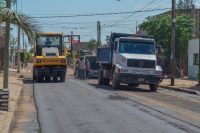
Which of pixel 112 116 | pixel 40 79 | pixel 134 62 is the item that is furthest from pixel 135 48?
pixel 112 116

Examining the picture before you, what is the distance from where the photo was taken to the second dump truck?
102 ft

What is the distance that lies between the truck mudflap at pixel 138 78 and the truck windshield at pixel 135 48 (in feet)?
5.00

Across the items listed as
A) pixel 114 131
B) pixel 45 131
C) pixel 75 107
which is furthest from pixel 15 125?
pixel 75 107

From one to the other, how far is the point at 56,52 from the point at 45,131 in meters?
26.3

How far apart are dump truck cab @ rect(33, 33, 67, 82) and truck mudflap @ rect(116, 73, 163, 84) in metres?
8.96

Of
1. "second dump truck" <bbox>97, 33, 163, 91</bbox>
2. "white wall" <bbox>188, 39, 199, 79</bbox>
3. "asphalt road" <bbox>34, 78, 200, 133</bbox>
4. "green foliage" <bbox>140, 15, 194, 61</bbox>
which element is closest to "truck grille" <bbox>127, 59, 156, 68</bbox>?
"second dump truck" <bbox>97, 33, 163, 91</bbox>

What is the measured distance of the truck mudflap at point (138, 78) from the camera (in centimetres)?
Answer: 3094

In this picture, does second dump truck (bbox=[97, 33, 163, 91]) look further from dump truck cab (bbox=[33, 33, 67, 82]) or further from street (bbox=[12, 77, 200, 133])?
street (bbox=[12, 77, 200, 133])

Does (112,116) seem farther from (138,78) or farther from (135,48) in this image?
(135,48)

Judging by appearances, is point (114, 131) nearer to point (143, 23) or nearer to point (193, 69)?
point (193, 69)

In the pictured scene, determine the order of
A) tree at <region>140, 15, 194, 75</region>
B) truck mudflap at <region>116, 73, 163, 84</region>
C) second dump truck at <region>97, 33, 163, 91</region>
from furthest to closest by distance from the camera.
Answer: tree at <region>140, 15, 194, 75</region> < second dump truck at <region>97, 33, 163, 91</region> < truck mudflap at <region>116, 73, 163, 84</region>

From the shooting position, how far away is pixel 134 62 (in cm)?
3123

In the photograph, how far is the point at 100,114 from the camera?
17.2m

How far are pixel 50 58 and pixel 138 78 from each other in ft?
32.0
